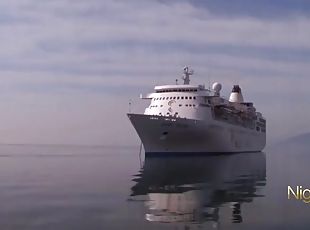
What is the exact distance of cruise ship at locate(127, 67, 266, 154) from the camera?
47469 millimetres

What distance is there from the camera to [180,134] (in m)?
48.1

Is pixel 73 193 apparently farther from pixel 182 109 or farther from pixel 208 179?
pixel 182 109

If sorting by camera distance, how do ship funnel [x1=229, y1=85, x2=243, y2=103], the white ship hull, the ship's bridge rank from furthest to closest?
1. ship funnel [x1=229, y1=85, x2=243, y2=103]
2. the ship's bridge
3. the white ship hull

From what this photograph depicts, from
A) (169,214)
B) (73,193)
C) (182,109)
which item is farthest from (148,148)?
(169,214)

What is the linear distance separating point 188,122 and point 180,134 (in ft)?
5.22

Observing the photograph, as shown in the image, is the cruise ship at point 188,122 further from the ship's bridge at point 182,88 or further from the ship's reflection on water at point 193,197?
the ship's reflection on water at point 193,197

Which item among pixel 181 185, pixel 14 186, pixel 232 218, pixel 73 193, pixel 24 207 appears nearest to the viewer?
pixel 232 218

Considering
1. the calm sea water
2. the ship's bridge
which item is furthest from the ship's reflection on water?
the ship's bridge

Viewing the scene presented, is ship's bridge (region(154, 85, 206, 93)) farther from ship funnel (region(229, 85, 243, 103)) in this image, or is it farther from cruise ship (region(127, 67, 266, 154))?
ship funnel (region(229, 85, 243, 103))

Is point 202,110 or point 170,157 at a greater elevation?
point 202,110

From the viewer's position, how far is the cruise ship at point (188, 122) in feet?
156

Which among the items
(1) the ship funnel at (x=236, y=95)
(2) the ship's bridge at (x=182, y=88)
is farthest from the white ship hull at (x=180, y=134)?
(1) the ship funnel at (x=236, y=95)

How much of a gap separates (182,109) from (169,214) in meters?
38.1

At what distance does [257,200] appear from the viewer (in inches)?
681
